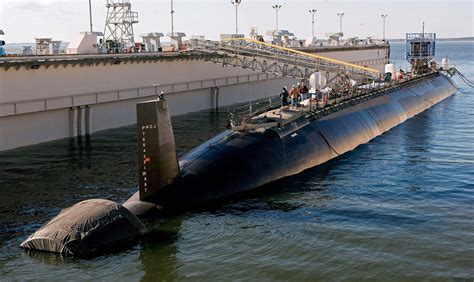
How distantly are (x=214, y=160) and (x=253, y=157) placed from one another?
214 centimetres

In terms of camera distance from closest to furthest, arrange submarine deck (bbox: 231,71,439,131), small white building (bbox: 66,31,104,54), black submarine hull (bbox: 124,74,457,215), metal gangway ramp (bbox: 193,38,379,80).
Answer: black submarine hull (bbox: 124,74,457,215)
submarine deck (bbox: 231,71,439,131)
small white building (bbox: 66,31,104,54)
metal gangway ramp (bbox: 193,38,379,80)

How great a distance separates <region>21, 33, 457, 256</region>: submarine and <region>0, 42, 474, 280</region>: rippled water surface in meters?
0.62

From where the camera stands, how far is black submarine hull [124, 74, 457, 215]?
23.2 meters

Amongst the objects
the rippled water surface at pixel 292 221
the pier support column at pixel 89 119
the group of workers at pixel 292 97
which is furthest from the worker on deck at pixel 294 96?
the pier support column at pixel 89 119

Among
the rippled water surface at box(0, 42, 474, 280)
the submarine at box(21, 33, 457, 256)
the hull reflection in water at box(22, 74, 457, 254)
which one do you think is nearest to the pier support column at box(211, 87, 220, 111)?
the submarine at box(21, 33, 457, 256)

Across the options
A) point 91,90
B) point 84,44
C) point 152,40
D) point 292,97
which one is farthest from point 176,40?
point 292,97

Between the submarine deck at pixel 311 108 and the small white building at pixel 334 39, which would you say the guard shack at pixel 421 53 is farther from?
the small white building at pixel 334 39

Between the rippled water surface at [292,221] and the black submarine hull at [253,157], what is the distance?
2.36 ft

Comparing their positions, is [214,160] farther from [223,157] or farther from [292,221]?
[292,221]

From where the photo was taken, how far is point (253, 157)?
86.0ft

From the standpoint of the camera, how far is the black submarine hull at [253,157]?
2319 cm

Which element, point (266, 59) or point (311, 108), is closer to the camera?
point (311, 108)

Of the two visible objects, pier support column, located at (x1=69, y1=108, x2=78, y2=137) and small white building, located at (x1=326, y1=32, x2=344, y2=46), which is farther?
small white building, located at (x1=326, y1=32, x2=344, y2=46)

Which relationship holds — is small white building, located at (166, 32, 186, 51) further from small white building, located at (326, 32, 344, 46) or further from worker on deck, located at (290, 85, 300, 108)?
small white building, located at (326, 32, 344, 46)
